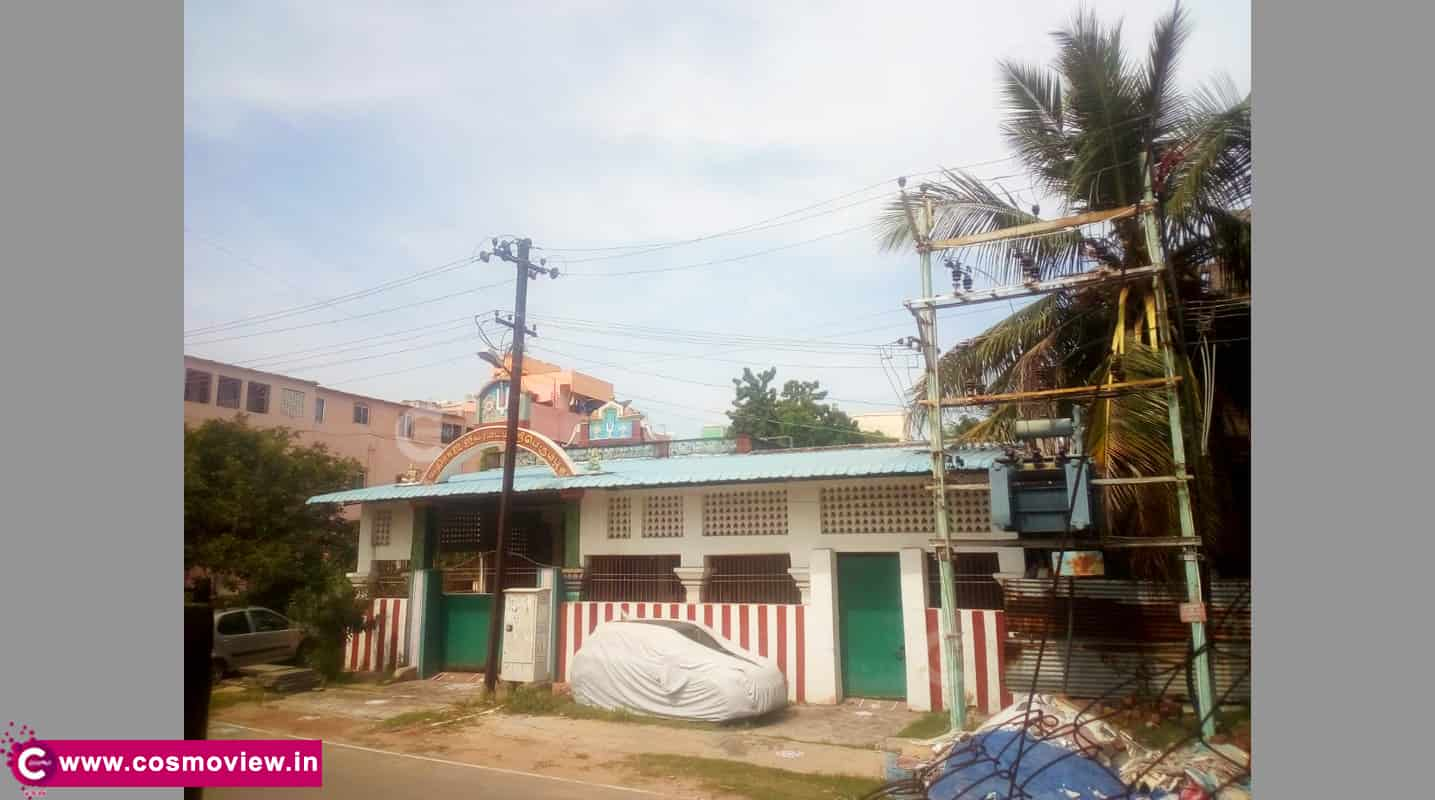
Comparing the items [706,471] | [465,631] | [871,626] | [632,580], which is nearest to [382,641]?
[465,631]

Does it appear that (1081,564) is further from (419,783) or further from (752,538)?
(419,783)

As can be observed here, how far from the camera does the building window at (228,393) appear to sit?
977cm

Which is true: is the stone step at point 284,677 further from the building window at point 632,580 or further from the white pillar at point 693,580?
the white pillar at point 693,580

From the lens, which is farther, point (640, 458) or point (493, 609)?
point (640, 458)

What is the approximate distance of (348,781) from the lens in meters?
6.47

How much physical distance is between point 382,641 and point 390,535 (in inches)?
45.5

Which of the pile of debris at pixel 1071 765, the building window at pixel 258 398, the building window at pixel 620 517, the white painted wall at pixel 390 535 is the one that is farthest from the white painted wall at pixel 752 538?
the building window at pixel 258 398

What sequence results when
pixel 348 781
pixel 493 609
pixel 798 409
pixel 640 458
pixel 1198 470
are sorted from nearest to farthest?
pixel 1198 470 < pixel 348 781 < pixel 493 609 < pixel 640 458 < pixel 798 409

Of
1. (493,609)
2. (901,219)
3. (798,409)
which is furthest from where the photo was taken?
(798,409)

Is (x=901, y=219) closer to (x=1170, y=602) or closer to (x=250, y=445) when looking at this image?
(x=1170, y=602)

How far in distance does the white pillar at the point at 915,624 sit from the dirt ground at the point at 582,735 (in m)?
0.20
